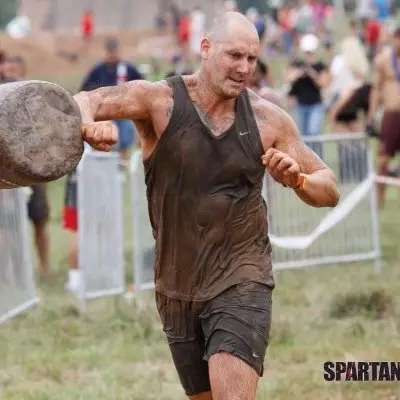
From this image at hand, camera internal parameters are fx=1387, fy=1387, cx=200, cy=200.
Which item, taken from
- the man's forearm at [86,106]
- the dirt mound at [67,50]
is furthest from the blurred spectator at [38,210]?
the dirt mound at [67,50]

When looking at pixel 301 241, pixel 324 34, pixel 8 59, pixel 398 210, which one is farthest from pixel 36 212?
pixel 324 34

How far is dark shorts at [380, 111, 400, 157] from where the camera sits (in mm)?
15867

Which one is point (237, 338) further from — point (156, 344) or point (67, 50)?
point (67, 50)

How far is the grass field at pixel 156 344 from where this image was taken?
8422 millimetres

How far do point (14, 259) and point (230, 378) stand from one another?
17.3 ft

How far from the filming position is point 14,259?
36.0 feet

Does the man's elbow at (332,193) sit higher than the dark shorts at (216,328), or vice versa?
the man's elbow at (332,193)

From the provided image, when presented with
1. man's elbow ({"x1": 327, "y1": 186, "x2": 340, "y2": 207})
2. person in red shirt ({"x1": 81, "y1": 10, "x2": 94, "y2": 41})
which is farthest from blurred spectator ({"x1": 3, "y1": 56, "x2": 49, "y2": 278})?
person in red shirt ({"x1": 81, "y1": 10, "x2": 94, "y2": 41})

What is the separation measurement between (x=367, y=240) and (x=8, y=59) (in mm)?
3902

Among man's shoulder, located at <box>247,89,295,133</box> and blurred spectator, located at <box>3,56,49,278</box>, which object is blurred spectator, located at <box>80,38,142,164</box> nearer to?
blurred spectator, located at <box>3,56,49,278</box>

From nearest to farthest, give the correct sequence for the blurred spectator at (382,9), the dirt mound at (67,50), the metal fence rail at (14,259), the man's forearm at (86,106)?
the man's forearm at (86,106), the metal fence rail at (14,259), the blurred spectator at (382,9), the dirt mound at (67,50)

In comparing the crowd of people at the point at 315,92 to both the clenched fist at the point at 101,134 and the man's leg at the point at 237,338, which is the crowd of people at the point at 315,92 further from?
the man's leg at the point at 237,338

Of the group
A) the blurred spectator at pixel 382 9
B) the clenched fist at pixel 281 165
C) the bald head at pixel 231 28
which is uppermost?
the bald head at pixel 231 28

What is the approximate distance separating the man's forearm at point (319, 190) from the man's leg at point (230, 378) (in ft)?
2.62
